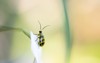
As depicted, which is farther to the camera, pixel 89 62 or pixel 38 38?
pixel 89 62

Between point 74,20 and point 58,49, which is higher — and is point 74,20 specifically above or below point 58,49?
above

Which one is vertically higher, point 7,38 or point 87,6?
point 87,6

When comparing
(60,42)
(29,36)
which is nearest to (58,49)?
(60,42)

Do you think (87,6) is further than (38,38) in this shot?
Yes

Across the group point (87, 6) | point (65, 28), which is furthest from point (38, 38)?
point (87, 6)

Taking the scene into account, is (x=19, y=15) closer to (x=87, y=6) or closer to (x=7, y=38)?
(x=7, y=38)

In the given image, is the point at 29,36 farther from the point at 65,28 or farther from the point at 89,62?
the point at 89,62
